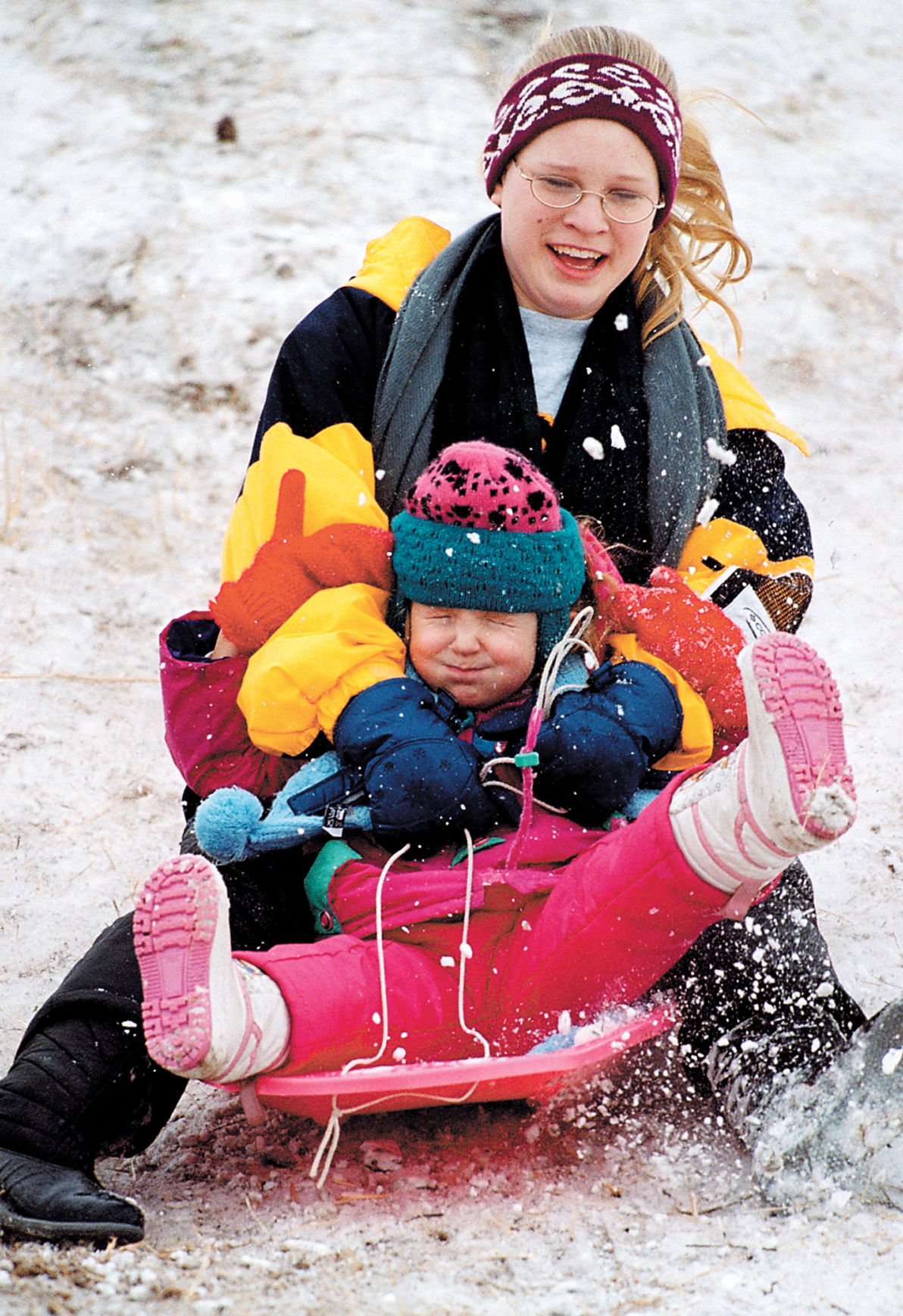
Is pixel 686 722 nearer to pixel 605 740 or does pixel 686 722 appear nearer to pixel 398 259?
pixel 605 740

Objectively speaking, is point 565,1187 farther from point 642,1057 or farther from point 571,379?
point 571,379

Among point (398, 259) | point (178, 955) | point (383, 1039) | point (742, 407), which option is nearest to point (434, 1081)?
point (383, 1039)

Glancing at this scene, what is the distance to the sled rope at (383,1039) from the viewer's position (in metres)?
1.50

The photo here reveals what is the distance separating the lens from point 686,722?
179 centimetres

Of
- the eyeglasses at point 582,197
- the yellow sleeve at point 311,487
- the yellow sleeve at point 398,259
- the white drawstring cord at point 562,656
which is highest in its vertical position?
the eyeglasses at point 582,197

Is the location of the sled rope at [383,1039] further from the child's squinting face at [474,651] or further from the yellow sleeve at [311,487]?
the yellow sleeve at [311,487]

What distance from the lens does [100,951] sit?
1.61 metres

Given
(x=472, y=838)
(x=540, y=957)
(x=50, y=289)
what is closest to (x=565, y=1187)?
(x=540, y=957)

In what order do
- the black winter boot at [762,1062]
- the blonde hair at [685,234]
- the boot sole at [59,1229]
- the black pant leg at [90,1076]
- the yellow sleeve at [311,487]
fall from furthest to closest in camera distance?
the blonde hair at [685,234] → the yellow sleeve at [311,487] → the black winter boot at [762,1062] → the black pant leg at [90,1076] → the boot sole at [59,1229]

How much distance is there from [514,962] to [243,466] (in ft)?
8.88

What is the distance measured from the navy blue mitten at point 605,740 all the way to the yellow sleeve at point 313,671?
26 centimetres

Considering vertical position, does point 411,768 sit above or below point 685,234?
below

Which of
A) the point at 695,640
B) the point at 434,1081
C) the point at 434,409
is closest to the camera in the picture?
the point at 434,1081

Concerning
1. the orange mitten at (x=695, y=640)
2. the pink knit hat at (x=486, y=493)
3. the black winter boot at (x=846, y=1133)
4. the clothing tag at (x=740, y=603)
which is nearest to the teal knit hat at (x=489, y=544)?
the pink knit hat at (x=486, y=493)
